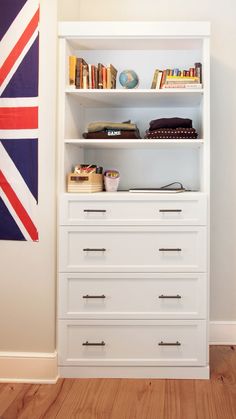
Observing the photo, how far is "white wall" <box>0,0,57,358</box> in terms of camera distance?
236 cm

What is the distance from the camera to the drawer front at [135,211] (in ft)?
7.73

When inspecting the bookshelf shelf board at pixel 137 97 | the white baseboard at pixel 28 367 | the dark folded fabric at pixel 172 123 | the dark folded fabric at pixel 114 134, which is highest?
the bookshelf shelf board at pixel 137 97

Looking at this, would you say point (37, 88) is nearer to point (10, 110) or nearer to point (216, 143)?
point (10, 110)

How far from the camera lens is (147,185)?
2.94 m

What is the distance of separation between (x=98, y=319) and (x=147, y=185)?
1029 mm

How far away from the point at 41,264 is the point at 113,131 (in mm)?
912

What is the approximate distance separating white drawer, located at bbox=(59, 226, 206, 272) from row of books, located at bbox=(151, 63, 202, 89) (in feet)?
2.78

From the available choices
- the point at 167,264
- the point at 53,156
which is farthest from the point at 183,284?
the point at 53,156

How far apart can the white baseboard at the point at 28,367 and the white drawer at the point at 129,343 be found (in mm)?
74

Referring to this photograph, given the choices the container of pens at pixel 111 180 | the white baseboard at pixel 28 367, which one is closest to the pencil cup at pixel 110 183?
the container of pens at pixel 111 180

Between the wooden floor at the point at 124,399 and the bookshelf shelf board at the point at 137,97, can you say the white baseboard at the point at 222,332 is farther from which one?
the bookshelf shelf board at the point at 137,97

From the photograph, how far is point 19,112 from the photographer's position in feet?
7.77

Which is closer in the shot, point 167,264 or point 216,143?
point 167,264

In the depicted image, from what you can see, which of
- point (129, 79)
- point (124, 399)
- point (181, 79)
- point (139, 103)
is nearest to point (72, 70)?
point (129, 79)
